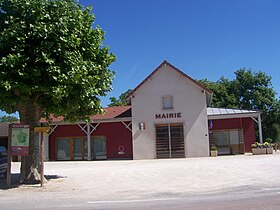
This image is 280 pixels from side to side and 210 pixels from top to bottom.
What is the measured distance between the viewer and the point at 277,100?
49844mm

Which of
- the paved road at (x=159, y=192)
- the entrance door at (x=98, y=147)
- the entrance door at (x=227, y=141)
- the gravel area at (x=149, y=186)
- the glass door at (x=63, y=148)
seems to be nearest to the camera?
the paved road at (x=159, y=192)

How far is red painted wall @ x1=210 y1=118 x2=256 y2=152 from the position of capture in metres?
30.2

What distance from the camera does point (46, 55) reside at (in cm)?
1270

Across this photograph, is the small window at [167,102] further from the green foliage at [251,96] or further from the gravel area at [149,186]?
the green foliage at [251,96]

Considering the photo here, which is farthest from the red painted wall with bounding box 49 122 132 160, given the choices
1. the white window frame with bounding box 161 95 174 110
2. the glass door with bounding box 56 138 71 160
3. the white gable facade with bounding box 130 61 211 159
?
the white window frame with bounding box 161 95 174 110

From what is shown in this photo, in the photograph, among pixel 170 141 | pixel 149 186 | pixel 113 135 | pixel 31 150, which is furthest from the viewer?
pixel 113 135

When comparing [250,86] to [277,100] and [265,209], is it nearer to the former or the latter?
[277,100]

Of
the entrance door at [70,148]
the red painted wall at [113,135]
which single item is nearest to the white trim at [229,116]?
the red painted wall at [113,135]

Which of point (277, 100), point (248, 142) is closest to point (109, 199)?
point (248, 142)

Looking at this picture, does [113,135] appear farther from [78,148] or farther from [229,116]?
[229,116]

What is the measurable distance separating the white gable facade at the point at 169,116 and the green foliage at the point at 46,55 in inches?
612

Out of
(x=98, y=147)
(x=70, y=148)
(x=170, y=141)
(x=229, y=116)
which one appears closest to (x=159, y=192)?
(x=170, y=141)

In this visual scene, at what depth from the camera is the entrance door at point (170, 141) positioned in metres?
29.4

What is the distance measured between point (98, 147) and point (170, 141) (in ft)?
22.4
